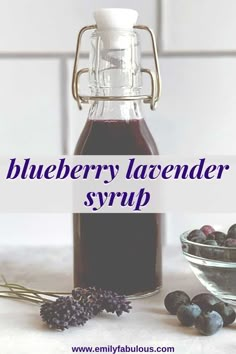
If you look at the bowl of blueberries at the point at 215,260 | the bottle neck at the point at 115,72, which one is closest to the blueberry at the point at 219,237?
the bowl of blueberries at the point at 215,260

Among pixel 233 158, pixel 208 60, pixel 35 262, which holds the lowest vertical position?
pixel 35 262

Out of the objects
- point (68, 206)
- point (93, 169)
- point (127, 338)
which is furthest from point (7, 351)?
point (68, 206)

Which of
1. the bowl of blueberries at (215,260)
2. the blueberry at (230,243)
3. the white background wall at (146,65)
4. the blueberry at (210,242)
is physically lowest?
the bowl of blueberries at (215,260)

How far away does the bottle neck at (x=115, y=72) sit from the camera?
66 cm

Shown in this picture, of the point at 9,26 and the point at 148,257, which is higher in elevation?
the point at 9,26

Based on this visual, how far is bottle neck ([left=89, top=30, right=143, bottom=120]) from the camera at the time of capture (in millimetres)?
658

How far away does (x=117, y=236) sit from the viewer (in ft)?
2.17

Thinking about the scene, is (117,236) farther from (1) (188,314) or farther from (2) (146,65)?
(2) (146,65)

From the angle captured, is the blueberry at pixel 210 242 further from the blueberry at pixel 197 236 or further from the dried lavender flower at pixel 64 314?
the dried lavender flower at pixel 64 314

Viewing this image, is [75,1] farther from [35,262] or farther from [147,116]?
[35,262]

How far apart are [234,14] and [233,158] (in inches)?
6.9

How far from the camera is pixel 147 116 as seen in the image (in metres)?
0.87

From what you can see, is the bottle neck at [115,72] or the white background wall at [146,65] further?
the white background wall at [146,65]

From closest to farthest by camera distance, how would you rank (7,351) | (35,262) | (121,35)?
1. (7,351)
2. (121,35)
3. (35,262)
